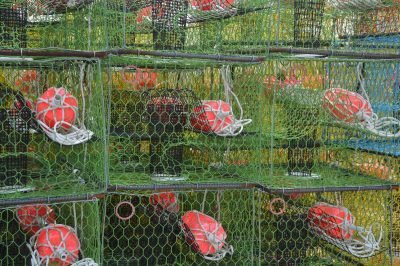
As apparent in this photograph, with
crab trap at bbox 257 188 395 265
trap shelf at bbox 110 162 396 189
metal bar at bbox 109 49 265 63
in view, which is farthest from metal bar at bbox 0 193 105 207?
A: crab trap at bbox 257 188 395 265

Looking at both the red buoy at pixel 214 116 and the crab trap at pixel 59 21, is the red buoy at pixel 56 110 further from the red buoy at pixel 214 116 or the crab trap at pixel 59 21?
the red buoy at pixel 214 116

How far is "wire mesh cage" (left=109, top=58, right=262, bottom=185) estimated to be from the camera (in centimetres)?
238

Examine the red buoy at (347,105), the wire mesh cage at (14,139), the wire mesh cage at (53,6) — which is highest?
the wire mesh cage at (53,6)

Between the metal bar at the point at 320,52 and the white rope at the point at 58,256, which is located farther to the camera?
the metal bar at the point at 320,52

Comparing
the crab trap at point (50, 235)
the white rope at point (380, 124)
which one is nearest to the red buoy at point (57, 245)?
the crab trap at point (50, 235)

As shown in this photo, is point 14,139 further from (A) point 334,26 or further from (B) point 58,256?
(A) point 334,26

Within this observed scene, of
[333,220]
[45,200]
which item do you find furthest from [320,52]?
[45,200]

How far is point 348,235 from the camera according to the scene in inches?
98.3

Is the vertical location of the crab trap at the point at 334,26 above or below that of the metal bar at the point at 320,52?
above

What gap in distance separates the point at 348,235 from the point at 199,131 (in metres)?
0.81

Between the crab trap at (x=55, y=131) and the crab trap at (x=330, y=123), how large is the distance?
0.73 meters

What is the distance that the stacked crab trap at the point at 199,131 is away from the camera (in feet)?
7.18

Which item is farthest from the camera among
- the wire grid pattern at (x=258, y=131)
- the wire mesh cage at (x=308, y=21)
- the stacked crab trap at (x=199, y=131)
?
the wire mesh cage at (x=308, y=21)

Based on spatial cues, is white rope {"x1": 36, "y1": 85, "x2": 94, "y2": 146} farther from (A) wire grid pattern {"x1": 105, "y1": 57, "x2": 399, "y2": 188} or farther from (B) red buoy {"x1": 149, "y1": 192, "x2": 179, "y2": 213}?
(B) red buoy {"x1": 149, "y1": 192, "x2": 179, "y2": 213}
